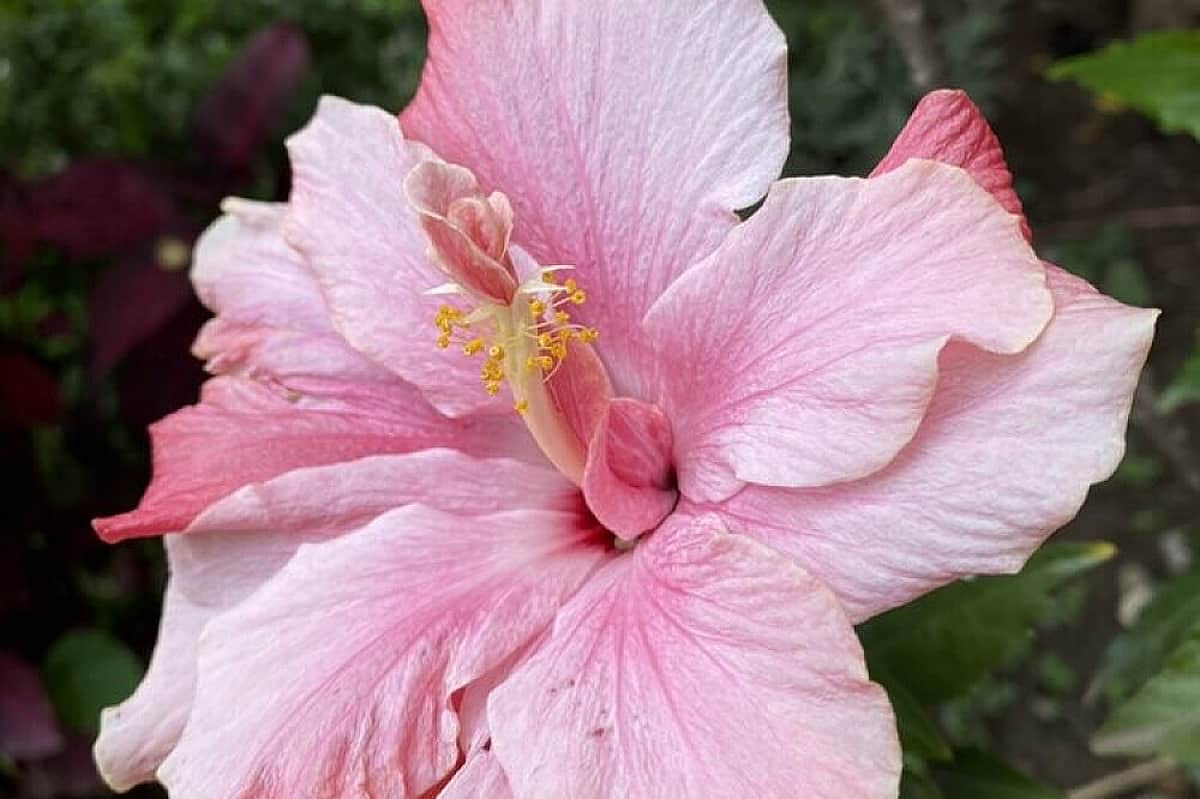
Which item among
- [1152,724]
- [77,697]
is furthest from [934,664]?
[77,697]

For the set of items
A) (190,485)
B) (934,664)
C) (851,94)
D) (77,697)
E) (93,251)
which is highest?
(190,485)

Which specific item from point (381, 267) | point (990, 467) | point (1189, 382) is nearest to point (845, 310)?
point (990, 467)

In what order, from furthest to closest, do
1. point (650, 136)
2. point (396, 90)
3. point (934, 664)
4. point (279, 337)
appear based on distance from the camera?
1. point (396, 90)
2. point (934, 664)
3. point (279, 337)
4. point (650, 136)

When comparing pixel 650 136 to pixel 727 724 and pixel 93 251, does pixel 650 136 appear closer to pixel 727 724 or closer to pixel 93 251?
pixel 727 724

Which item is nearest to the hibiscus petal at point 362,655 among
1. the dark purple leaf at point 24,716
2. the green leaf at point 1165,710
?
the green leaf at point 1165,710

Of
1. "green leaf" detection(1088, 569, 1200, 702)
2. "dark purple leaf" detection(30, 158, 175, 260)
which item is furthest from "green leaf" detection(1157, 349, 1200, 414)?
"dark purple leaf" detection(30, 158, 175, 260)

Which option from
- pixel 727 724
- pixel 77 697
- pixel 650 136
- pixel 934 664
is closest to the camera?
pixel 727 724

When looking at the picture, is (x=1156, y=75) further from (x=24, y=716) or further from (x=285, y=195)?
(x=24, y=716)

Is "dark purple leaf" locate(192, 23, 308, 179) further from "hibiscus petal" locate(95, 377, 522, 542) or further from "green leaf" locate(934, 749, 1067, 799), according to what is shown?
"green leaf" locate(934, 749, 1067, 799)

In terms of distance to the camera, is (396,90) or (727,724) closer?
(727,724)
